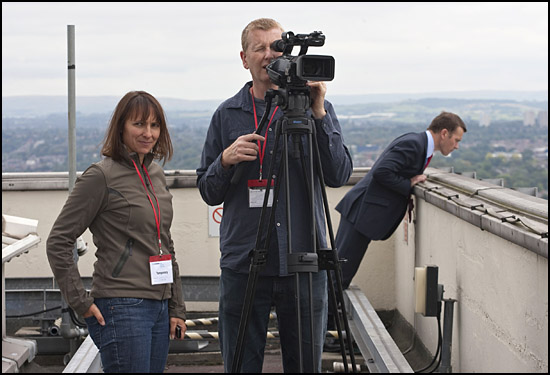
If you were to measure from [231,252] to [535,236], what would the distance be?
49.1 inches

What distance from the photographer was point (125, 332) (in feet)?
9.04

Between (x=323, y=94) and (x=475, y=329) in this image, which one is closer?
(x=323, y=94)

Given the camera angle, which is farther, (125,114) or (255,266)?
(125,114)

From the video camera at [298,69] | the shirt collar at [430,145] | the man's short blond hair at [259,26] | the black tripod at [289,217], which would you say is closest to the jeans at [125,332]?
the black tripod at [289,217]

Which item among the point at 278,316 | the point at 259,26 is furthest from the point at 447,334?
the point at 259,26

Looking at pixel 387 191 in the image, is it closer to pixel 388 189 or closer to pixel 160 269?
pixel 388 189

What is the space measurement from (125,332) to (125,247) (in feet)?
0.95

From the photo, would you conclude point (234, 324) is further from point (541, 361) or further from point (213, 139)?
point (541, 361)

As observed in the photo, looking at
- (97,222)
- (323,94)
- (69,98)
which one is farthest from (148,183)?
(69,98)

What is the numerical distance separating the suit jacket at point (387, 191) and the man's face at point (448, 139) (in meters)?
0.17

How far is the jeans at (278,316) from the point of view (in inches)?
114

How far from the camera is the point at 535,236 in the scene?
11.0 ft

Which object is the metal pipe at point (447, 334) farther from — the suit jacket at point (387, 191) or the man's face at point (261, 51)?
the man's face at point (261, 51)

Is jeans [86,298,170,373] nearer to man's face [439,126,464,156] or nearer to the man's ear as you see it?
the man's ear
